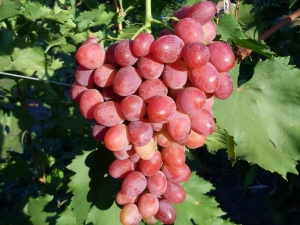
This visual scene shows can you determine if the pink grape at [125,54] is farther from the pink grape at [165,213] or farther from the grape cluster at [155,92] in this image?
the pink grape at [165,213]

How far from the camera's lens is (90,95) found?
76 centimetres

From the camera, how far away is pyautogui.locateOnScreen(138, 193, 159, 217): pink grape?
83 cm

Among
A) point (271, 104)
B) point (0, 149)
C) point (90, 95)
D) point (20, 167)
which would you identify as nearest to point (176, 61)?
point (90, 95)

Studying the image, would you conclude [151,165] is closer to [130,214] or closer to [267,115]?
[130,214]

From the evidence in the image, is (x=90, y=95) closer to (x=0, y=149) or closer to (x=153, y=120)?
(x=153, y=120)

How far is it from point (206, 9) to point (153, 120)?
0.24 m

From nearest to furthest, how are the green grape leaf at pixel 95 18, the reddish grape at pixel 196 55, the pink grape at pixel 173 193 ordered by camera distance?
the reddish grape at pixel 196 55, the pink grape at pixel 173 193, the green grape leaf at pixel 95 18

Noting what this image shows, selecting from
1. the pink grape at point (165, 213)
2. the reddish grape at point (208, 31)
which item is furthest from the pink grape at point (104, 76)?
the pink grape at point (165, 213)

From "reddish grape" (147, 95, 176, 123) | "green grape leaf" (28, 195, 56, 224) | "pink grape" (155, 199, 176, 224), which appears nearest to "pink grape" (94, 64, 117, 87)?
"reddish grape" (147, 95, 176, 123)

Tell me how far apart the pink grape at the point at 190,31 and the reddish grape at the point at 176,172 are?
0.29 m

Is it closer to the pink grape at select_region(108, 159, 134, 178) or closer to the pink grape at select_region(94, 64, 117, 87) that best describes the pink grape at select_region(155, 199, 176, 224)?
the pink grape at select_region(108, 159, 134, 178)

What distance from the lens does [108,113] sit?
73 cm

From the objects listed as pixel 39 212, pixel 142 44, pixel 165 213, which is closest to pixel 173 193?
pixel 165 213

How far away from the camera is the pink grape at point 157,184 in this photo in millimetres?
823
